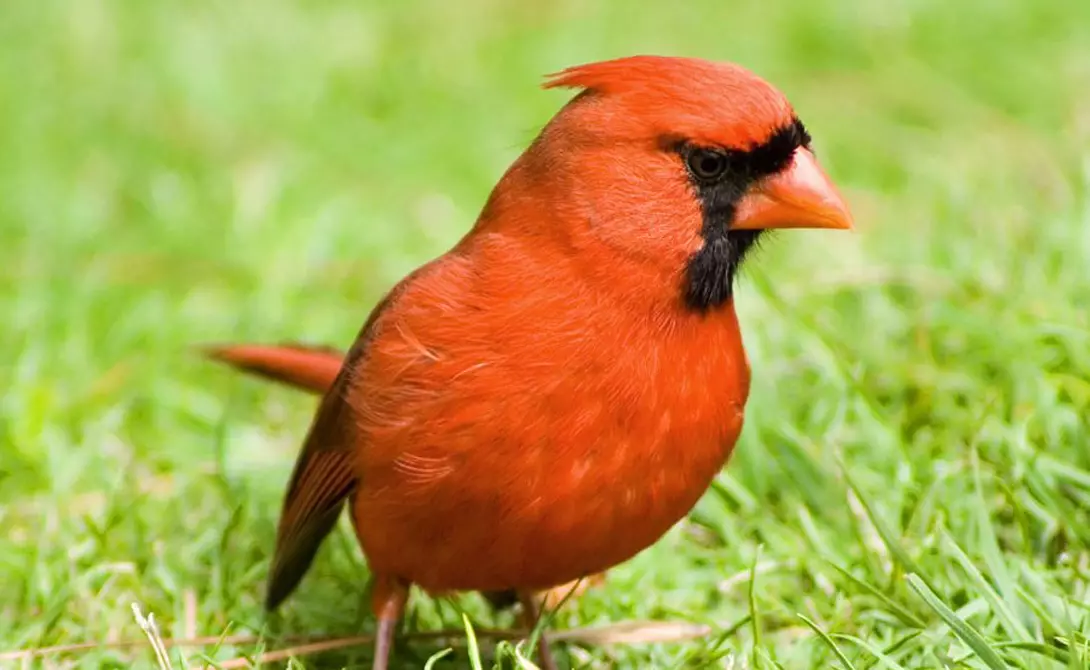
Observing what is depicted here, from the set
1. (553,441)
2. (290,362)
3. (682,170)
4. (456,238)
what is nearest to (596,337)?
(553,441)

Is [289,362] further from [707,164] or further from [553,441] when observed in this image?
[707,164]

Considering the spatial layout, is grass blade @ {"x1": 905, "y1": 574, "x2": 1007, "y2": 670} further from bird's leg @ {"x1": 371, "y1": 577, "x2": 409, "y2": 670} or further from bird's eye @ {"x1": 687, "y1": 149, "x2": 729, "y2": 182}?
bird's leg @ {"x1": 371, "y1": 577, "x2": 409, "y2": 670}

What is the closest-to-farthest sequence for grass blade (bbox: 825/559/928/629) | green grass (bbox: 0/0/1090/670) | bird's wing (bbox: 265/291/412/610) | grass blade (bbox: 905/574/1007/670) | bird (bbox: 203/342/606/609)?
1. grass blade (bbox: 905/574/1007/670)
2. grass blade (bbox: 825/559/928/629)
3. bird's wing (bbox: 265/291/412/610)
4. green grass (bbox: 0/0/1090/670)
5. bird (bbox: 203/342/606/609)

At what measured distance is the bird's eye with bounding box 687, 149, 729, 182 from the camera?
97.3 inches

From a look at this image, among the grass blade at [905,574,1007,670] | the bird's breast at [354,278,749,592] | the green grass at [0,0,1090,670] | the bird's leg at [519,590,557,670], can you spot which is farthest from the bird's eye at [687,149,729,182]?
the bird's leg at [519,590,557,670]

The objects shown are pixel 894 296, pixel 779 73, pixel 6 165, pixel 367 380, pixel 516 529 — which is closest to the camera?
pixel 516 529

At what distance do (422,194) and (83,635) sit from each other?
9.01 feet

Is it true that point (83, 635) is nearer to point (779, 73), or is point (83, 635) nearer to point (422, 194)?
point (422, 194)

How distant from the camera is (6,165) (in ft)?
17.7

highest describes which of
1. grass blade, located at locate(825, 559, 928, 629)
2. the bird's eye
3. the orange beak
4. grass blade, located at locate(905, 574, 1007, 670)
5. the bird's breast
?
the bird's eye

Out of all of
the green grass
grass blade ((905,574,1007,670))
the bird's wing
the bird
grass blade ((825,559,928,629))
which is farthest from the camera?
the bird

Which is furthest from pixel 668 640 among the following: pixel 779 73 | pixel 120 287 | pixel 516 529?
pixel 779 73

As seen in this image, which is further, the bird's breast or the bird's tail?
the bird's tail

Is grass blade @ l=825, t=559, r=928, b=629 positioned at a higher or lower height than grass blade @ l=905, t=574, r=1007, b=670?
lower
